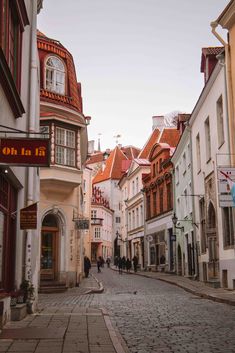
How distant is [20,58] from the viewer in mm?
Answer: 11578

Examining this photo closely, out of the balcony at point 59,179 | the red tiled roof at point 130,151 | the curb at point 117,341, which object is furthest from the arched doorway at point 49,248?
the red tiled roof at point 130,151

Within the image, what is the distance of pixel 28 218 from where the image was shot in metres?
11.8

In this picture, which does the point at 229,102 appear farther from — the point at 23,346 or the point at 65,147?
the point at 23,346

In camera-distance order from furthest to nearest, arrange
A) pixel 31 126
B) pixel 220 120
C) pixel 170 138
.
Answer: pixel 170 138, pixel 220 120, pixel 31 126

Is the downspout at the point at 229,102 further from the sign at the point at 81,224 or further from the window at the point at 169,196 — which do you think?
the window at the point at 169,196

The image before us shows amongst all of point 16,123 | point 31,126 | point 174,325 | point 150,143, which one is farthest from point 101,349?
point 150,143

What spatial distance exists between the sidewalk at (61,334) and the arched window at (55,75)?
13641 mm

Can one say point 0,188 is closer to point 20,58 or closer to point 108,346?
point 20,58

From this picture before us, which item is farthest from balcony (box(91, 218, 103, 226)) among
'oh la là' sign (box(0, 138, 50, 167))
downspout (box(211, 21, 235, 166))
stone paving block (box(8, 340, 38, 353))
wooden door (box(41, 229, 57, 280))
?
'oh la là' sign (box(0, 138, 50, 167))

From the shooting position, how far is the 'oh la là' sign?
23.8 feet

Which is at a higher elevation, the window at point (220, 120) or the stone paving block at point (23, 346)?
the window at point (220, 120)

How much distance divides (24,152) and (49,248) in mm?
17288

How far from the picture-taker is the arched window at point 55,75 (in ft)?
77.6

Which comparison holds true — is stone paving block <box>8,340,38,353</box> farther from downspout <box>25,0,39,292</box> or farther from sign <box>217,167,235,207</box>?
sign <box>217,167,235,207</box>
